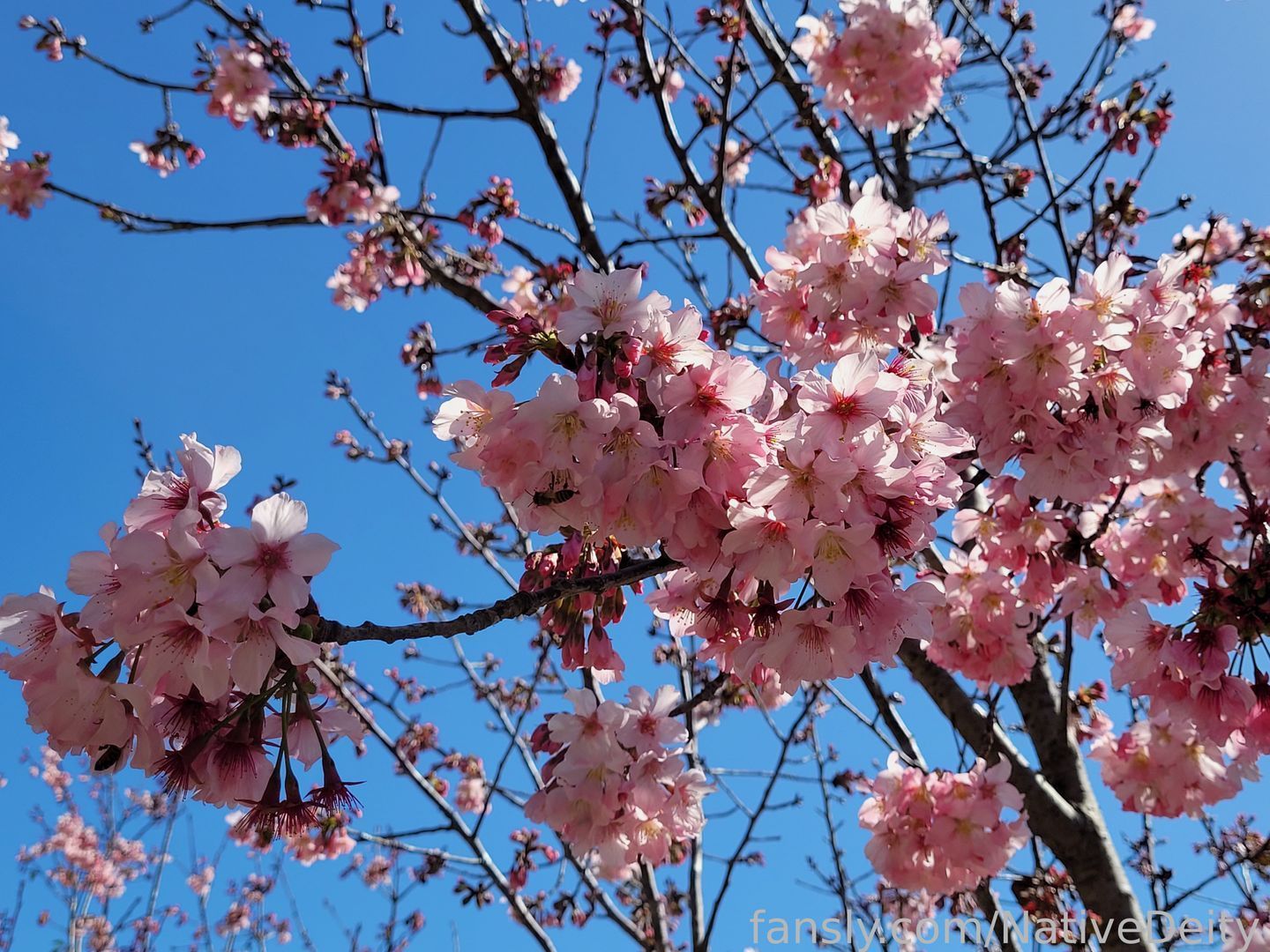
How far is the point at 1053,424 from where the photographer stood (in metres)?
1.99

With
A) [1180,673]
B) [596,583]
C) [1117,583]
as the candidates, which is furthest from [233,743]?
[1117,583]

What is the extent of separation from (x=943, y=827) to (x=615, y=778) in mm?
1134

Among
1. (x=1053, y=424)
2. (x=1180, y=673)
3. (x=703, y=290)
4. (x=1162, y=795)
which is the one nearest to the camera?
(x=1053, y=424)

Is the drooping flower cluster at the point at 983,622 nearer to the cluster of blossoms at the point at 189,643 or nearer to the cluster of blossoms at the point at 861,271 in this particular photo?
the cluster of blossoms at the point at 861,271

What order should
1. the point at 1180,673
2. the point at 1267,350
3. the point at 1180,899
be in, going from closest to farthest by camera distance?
the point at 1180,673 < the point at 1267,350 < the point at 1180,899

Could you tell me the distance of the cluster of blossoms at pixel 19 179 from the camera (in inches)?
208

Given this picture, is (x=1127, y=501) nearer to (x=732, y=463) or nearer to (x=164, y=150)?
(x=732, y=463)

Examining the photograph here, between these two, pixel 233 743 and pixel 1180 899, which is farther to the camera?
pixel 1180 899

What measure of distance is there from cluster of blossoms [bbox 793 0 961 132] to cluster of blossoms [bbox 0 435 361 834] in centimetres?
335

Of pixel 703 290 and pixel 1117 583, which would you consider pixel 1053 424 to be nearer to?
pixel 1117 583

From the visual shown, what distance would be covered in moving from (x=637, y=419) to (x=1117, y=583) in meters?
2.55

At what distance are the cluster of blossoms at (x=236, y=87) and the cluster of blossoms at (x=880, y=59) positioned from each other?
3.19 m

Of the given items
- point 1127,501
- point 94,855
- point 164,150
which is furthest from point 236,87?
point 94,855

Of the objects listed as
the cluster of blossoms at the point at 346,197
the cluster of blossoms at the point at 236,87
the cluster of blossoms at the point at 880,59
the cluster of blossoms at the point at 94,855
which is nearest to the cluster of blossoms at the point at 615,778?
the cluster of blossoms at the point at 880,59
